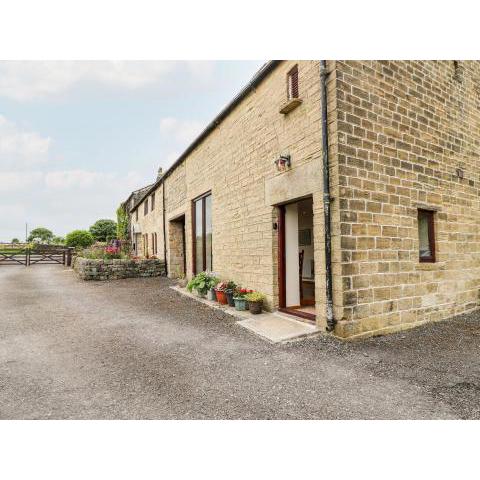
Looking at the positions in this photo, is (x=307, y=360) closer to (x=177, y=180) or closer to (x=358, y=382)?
(x=358, y=382)

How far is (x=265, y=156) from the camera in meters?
6.52

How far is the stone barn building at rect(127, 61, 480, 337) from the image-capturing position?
4.84 meters

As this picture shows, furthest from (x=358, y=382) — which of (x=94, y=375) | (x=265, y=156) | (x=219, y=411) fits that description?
(x=265, y=156)

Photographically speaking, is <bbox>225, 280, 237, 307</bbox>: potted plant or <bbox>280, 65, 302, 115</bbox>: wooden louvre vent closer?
<bbox>280, 65, 302, 115</bbox>: wooden louvre vent

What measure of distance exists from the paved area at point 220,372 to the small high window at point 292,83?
439 cm

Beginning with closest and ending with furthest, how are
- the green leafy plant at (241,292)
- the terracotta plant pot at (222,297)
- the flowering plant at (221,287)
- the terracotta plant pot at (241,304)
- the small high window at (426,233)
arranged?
the small high window at (426,233) → the terracotta plant pot at (241,304) → the green leafy plant at (241,292) → the terracotta plant pot at (222,297) → the flowering plant at (221,287)

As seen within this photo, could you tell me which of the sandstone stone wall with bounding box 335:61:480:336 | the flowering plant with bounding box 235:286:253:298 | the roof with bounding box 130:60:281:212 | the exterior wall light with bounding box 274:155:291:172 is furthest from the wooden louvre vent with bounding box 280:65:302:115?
the flowering plant with bounding box 235:286:253:298

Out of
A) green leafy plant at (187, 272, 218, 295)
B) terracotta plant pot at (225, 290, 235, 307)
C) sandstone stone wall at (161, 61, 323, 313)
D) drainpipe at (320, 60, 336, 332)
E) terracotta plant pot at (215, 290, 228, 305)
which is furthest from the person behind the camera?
green leafy plant at (187, 272, 218, 295)

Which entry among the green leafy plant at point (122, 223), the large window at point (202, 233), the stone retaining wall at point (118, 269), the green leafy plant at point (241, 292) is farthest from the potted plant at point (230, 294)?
the green leafy plant at point (122, 223)

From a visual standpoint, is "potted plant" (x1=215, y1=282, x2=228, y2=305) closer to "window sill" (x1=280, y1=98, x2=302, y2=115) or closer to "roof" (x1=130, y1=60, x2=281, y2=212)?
"window sill" (x1=280, y1=98, x2=302, y2=115)

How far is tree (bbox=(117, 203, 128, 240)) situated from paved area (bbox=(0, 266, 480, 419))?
68.4 ft

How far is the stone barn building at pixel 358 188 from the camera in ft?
15.9

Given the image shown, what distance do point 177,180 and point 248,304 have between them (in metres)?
7.27

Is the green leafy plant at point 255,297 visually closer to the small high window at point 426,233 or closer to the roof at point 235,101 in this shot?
the small high window at point 426,233
